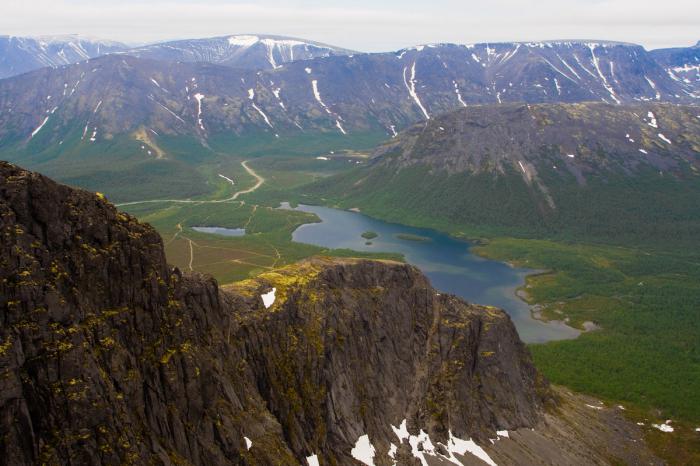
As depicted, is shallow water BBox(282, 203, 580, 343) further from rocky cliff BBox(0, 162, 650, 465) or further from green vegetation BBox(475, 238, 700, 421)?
rocky cliff BBox(0, 162, 650, 465)

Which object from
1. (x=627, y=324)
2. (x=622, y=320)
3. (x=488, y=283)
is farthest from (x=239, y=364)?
(x=488, y=283)

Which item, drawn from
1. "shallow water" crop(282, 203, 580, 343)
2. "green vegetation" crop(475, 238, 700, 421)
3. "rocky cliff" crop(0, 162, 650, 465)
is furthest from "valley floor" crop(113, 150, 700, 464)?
"rocky cliff" crop(0, 162, 650, 465)

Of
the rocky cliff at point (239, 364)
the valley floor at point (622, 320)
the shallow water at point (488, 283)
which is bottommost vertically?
the shallow water at point (488, 283)

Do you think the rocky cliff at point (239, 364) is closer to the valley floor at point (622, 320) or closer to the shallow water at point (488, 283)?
the valley floor at point (622, 320)

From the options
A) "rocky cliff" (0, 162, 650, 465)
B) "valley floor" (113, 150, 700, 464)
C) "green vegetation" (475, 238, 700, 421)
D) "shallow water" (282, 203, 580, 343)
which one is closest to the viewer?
"rocky cliff" (0, 162, 650, 465)

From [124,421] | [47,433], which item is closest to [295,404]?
[124,421]

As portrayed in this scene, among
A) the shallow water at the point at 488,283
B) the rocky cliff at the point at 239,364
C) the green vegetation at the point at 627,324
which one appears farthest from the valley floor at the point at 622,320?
the rocky cliff at the point at 239,364

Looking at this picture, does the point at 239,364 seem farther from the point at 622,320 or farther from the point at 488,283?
the point at 488,283

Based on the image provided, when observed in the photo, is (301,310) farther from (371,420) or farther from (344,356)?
(371,420)
